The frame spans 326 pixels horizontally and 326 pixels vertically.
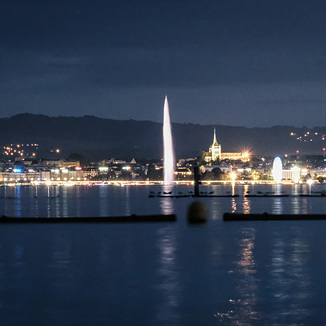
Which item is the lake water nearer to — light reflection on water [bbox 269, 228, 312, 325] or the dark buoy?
light reflection on water [bbox 269, 228, 312, 325]

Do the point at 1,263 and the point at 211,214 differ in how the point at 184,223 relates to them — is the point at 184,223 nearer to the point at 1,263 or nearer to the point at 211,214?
the point at 211,214

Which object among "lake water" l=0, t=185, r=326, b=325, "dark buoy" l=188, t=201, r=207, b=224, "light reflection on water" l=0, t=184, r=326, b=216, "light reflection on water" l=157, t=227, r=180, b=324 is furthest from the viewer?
"light reflection on water" l=0, t=184, r=326, b=216

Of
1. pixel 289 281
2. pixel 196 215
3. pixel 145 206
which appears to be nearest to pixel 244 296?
pixel 289 281

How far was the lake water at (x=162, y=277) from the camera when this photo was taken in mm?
13453

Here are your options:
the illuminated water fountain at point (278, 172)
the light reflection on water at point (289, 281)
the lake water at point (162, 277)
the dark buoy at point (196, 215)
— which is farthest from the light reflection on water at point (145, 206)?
the illuminated water fountain at point (278, 172)

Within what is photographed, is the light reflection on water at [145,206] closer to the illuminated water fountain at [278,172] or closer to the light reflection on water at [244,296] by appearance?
the light reflection on water at [244,296]

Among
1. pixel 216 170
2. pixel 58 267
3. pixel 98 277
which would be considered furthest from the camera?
pixel 216 170

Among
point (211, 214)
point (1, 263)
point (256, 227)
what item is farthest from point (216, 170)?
point (1, 263)

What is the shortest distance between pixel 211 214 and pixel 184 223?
8245 millimetres

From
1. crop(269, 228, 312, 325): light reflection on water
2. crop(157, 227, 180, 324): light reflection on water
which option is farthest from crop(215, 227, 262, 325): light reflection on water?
crop(157, 227, 180, 324): light reflection on water

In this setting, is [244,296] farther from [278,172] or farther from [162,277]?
[278,172]

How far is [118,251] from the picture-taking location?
80.7 ft

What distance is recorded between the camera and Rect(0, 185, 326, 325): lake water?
13.5 m

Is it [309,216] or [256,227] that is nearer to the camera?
[256,227]
